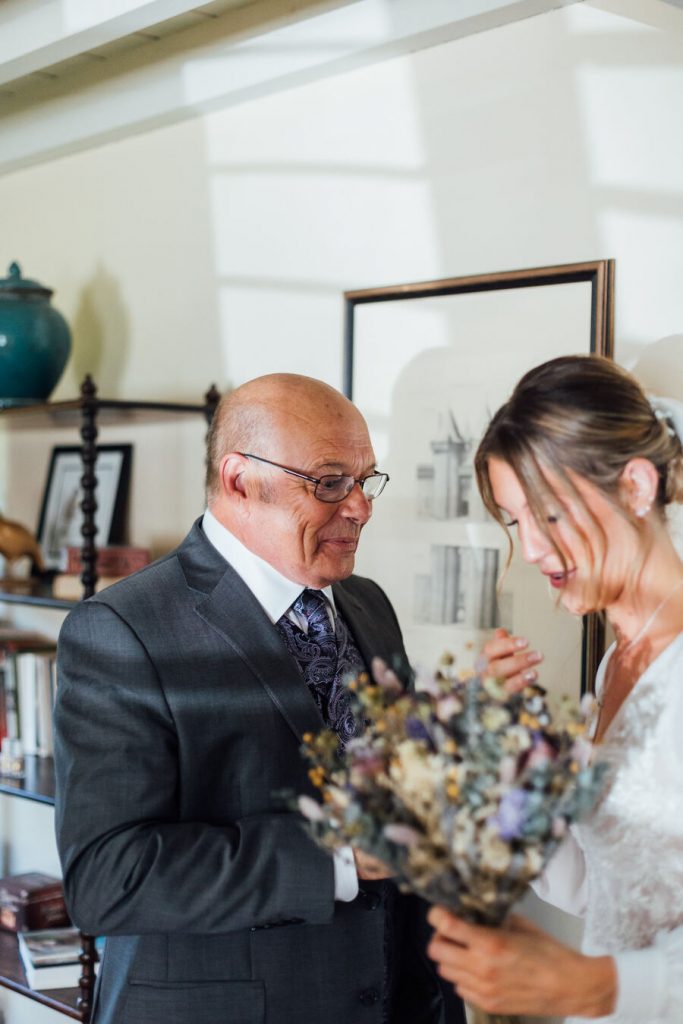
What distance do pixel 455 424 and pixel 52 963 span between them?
71.5 inches

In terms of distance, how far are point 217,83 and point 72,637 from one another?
180 cm

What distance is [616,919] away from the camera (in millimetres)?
1629

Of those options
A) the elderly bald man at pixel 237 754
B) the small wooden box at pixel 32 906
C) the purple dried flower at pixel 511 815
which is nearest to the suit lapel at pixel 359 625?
the elderly bald man at pixel 237 754

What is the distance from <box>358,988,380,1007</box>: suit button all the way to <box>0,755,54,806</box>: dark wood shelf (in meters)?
1.32

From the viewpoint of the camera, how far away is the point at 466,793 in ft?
3.99

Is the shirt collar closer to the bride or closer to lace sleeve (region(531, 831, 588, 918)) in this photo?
the bride

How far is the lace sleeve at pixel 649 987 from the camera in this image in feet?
4.65

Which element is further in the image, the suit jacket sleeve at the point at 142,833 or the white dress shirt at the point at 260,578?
the white dress shirt at the point at 260,578

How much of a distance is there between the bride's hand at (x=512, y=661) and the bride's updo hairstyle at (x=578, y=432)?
24cm

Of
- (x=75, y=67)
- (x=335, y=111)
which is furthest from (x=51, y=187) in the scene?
(x=335, y=111)

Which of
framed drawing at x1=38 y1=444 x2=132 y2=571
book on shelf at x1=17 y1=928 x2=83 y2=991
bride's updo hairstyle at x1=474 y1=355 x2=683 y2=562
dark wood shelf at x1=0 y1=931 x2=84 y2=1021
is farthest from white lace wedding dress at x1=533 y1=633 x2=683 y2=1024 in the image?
framed drawing at x1=38 y1=444 x2=132 y2=571

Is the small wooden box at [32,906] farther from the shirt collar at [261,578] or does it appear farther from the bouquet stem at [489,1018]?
the bouquet stem at [489,1018]

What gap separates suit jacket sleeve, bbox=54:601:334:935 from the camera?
1694 millimetres

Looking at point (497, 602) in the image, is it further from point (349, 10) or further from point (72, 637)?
point (349, 10)
